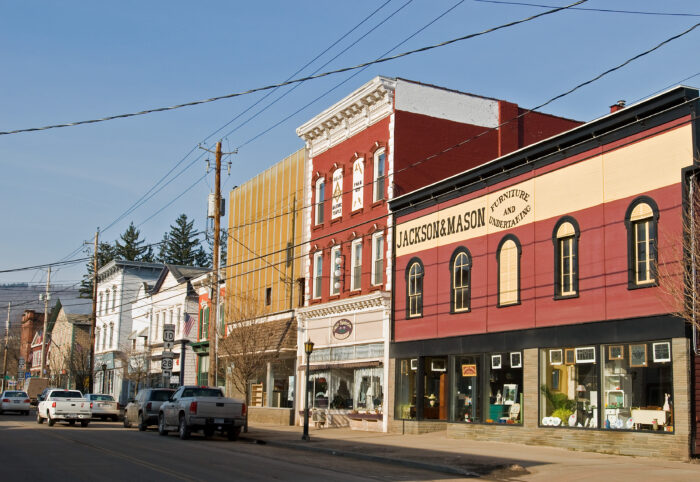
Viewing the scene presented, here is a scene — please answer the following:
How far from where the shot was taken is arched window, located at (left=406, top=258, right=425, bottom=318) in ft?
96.6

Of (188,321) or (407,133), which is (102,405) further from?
(407,133)

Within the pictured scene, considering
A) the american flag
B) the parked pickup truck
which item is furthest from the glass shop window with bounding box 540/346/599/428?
the american flag

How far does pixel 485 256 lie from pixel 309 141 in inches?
588

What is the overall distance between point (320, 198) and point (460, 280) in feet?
38.4

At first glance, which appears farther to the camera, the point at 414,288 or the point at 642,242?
the point at 414,288

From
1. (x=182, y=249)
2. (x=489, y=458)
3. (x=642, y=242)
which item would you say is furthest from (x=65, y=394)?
(x=182, y=249)

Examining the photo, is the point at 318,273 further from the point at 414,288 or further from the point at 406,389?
the point at 406,389

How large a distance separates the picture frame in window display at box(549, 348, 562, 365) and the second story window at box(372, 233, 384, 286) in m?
9.95

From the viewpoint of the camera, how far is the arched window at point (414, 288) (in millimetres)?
29453

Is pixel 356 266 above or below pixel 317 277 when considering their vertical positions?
above

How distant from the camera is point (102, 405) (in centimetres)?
3991

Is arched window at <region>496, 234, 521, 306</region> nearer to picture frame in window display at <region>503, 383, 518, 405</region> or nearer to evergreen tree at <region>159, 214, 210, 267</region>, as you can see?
picture frame in window display at <region>503, 383, 518, 405</region>

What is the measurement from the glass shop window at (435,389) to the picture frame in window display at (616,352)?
800cm

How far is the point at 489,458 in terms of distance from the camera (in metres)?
19.3
